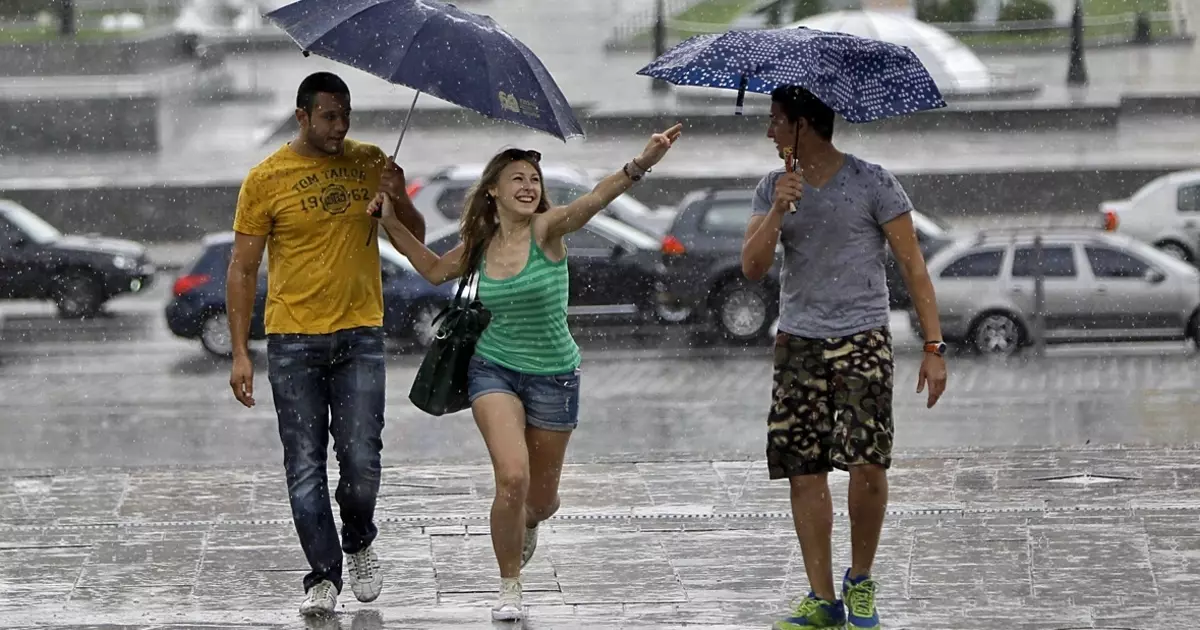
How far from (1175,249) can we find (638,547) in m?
17.9

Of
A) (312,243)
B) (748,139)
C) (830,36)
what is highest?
(830,36)

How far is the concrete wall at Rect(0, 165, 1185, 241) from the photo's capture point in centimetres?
2944

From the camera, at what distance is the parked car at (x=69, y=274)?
2248cm

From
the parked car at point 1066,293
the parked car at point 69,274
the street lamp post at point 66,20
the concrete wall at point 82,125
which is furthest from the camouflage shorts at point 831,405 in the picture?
the street lamp post at point 66,20

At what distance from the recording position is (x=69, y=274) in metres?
22.5

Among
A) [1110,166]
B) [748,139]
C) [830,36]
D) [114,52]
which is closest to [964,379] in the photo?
[830,36]

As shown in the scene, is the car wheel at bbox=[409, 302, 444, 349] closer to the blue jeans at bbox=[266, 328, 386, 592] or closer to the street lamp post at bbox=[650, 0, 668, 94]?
the blue jeans at bbox=[266, 328, 386, 592]

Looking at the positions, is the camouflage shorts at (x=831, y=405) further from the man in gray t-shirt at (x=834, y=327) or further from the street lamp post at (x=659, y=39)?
the street lamp post at (x=659, y=39)

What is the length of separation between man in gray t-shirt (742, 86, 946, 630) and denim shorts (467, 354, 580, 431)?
732 mm

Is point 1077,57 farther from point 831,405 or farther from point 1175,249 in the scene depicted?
point 831,405

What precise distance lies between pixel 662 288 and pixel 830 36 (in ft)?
44.5

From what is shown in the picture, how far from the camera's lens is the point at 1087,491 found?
9336 mm

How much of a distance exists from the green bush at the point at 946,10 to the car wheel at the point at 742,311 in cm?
2310

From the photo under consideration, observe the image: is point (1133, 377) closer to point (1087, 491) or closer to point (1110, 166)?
point (1087, 491)
